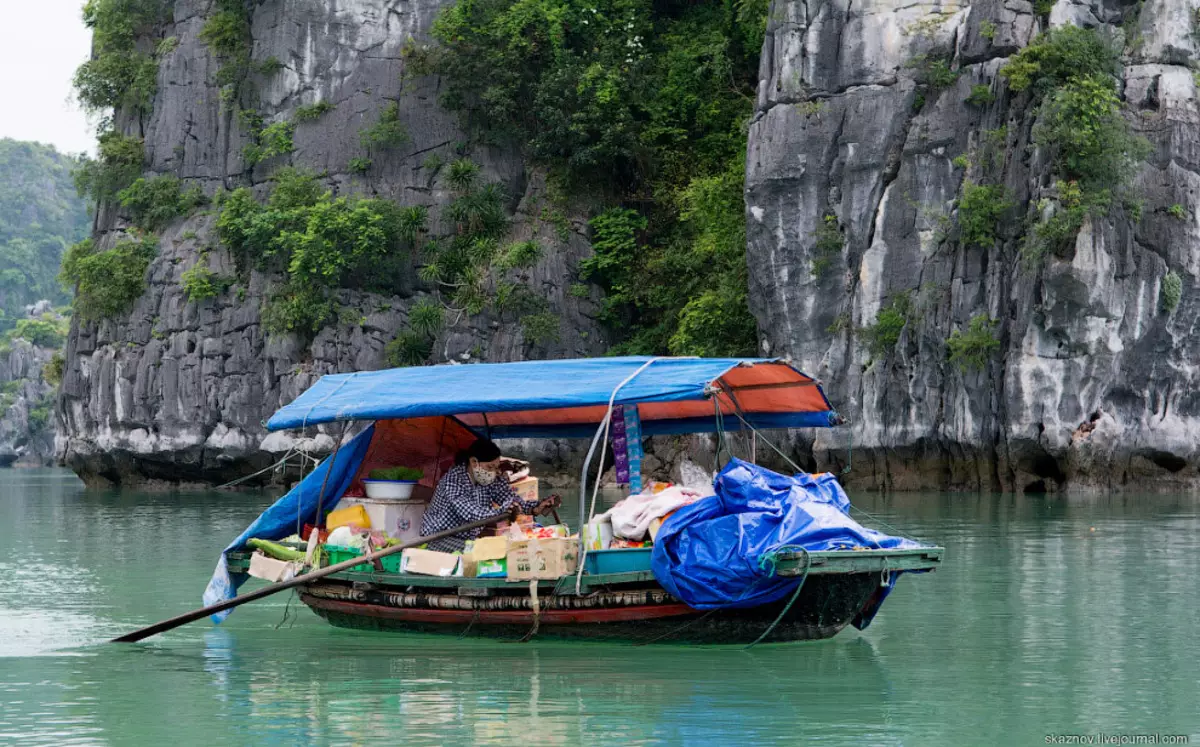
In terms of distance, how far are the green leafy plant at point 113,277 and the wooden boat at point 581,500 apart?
23529mm

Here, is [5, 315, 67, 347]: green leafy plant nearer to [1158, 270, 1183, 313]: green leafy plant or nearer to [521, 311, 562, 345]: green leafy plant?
[521, 311, 562, 345]: green leafy plant

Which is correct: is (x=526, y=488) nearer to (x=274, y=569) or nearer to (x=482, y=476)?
(x=482, y=476)

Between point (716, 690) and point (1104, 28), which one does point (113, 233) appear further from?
point (716, 690)

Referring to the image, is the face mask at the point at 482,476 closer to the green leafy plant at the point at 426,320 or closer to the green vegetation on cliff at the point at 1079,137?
the green vegetation on cliff at the point at 1079,137

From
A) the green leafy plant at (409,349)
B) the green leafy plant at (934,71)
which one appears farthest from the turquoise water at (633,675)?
the green leafy plant at (409,349)

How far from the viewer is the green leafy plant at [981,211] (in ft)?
83.4

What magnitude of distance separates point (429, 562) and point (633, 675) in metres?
2.12

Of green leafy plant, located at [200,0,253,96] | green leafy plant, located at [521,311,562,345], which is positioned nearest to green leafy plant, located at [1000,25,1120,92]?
green leafy plant, located at [521,311,562,345]

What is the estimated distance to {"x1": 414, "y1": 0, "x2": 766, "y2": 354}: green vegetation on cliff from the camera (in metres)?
31.0

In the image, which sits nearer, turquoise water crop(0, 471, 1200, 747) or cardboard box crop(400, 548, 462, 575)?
turquoise water crop(0, 471, 1200, 747)

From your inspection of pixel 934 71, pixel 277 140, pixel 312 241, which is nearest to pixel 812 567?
pixel 934 71

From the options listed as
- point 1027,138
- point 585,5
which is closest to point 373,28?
point 585,5

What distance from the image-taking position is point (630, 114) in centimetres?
3172

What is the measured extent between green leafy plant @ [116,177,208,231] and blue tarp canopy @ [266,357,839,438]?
24.0 meters
